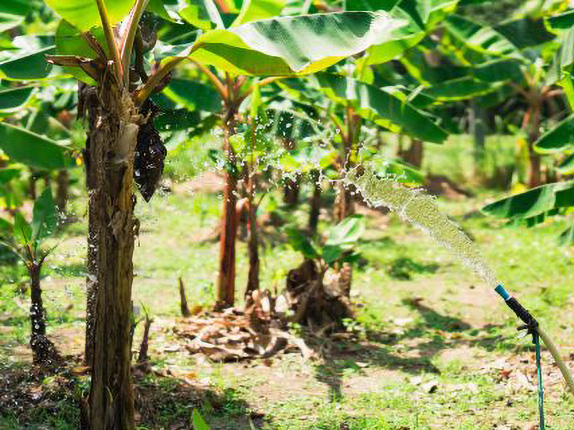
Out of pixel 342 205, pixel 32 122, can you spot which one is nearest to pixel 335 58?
pixel 342 205

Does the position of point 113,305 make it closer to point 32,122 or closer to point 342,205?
point 342,205

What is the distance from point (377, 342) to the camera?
20.8 ft

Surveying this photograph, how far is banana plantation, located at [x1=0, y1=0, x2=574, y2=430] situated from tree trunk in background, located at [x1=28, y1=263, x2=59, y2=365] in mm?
13

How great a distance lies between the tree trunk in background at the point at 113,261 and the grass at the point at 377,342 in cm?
69

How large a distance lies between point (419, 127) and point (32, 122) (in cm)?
420

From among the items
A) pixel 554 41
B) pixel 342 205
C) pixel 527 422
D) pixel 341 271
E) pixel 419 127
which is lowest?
pixel 527 422

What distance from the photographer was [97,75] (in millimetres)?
3654

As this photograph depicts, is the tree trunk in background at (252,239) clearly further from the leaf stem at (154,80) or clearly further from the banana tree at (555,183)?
the leaf stem at (154,80)

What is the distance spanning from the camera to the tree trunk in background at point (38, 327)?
15.9ft

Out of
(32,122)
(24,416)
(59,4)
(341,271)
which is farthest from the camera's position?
(32,122)

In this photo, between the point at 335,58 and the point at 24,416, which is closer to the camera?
the point at 335,58

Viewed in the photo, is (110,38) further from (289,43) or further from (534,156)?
(534,156)

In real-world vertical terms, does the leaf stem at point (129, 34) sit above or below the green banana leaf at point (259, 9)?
below

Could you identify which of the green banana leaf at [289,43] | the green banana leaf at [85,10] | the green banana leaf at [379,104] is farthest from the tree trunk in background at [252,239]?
the green banana leaf at [85,10]
